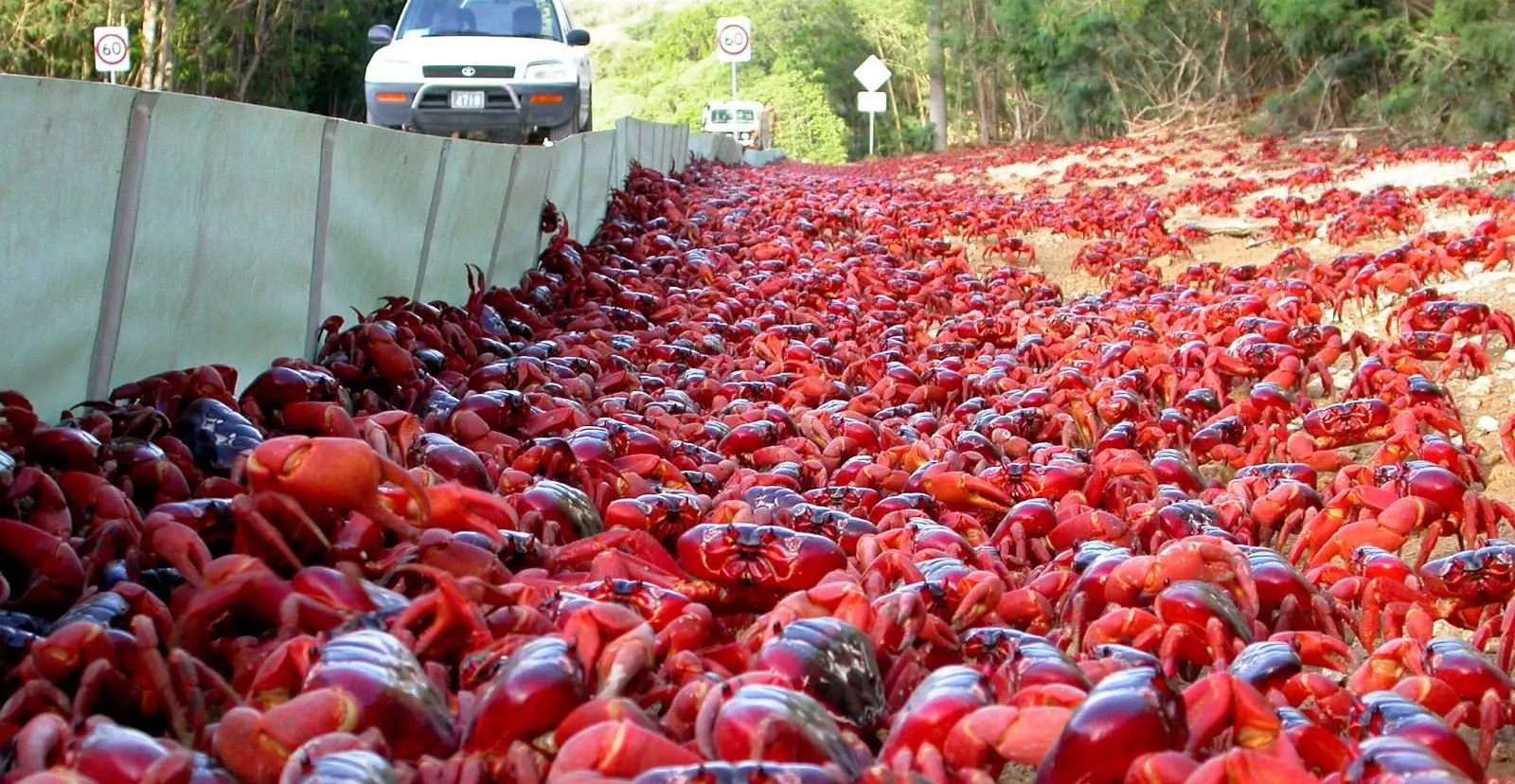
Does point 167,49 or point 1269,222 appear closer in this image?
point 1269,222

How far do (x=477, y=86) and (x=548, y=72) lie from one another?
74cm

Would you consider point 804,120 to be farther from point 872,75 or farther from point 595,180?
point 595,180

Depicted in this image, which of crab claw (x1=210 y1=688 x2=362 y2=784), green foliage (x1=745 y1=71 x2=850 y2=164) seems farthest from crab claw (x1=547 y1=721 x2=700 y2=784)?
green foliage (x1=745 y1=71 x2=850 y2=164)

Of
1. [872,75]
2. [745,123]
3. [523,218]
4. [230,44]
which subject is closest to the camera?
[523,218]

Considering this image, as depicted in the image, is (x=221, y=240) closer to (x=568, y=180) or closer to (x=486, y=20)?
(x=568, y=180)

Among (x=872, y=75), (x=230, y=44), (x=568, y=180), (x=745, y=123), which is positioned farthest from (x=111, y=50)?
(x=872, y=75)

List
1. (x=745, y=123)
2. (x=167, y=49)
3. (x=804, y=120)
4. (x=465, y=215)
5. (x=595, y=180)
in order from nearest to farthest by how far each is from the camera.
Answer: (x=465, y=215)
(x=595, y=180)
(x=167, y=49)
(x=745, y=123)
(x=804, y=120)

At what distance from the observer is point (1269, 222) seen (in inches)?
563

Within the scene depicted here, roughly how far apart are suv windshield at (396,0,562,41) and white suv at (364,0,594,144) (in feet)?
0.83

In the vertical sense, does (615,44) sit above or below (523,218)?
above

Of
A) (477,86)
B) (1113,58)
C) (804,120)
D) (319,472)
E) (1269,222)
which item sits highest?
(1113,58)

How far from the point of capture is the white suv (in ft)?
48.3

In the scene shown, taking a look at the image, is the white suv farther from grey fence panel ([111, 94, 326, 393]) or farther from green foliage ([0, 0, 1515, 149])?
green foliage ([0, 0, 1515, 149])

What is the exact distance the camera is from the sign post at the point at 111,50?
2028cm
